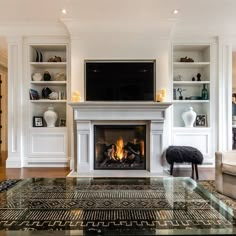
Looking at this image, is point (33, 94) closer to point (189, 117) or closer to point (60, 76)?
point (60, 76)

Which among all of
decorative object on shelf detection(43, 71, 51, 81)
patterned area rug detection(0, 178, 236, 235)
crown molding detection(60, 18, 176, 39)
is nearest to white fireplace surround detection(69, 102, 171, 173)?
decorative object on shelf detection(43, 71, 51, 81)

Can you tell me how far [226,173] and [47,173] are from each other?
9.62ft

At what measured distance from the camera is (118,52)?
182 inches

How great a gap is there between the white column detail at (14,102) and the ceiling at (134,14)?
61 centimetres

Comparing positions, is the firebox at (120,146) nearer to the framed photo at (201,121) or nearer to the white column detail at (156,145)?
the white column detail at (156,145)

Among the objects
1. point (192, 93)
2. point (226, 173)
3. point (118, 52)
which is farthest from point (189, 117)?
point (226, 173)

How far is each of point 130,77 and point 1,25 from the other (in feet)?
8.61

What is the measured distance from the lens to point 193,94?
5.31m

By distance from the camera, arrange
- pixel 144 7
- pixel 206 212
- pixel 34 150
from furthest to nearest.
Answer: pixel 34 150 < pixel 144 7 < pixel 206 212

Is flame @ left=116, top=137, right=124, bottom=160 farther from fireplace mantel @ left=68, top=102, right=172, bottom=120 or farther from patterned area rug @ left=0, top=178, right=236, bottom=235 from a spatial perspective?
patterned area rug @ left=0, top=178, right=236, bottom=235

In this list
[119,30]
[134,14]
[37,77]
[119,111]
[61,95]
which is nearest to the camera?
[134,14]

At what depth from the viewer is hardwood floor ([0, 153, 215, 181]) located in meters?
4.18

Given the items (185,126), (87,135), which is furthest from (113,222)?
(185,126)

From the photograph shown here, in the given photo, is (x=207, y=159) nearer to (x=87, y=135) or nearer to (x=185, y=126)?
(x=185, y=126)
